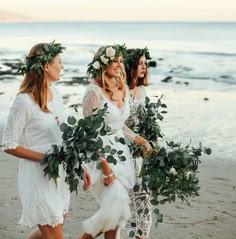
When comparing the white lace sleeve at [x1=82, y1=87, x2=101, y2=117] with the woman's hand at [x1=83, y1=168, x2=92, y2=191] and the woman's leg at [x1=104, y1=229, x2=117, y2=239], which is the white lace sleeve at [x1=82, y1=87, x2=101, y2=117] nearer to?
the woman's hand at [x1=83, y1=168, x2=92, y2=191]

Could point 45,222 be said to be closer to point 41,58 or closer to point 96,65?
point 41,58

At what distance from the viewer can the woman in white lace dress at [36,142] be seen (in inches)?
172

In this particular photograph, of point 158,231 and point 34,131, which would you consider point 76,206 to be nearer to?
point 158,231

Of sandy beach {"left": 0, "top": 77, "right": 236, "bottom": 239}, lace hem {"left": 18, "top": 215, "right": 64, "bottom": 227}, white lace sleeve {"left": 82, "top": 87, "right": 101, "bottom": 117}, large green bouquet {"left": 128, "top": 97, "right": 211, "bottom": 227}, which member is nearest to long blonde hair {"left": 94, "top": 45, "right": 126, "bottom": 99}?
white lace sleeve {"left": 82, "top": 87, "right": 101, "bottom": 117}

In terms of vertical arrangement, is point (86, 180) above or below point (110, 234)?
above

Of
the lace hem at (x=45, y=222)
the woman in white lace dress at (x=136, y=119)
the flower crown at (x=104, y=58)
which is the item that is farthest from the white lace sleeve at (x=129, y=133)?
the lace hem at (x=45, y=222)

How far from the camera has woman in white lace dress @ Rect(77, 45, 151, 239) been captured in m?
5.10

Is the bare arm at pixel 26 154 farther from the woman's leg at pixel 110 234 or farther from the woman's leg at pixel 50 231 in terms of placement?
the woman's leg at pixel 110 234

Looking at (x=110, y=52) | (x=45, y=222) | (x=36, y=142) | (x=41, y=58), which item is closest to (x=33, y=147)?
(x=36, y=142)

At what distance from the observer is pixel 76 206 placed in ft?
25.6

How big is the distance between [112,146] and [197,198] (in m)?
3.47

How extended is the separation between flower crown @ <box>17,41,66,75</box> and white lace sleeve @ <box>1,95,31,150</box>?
0.26 meters

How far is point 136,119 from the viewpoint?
19.1 feet

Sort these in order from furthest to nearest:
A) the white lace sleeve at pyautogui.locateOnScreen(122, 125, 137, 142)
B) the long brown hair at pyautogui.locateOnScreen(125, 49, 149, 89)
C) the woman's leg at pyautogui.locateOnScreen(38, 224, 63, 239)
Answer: the long brown hair at pyautogui.locateOnScreen(125, 49, 149, 89)
the white lace sleeve at pyautogui.locateOnScreen(122, 125, 137, 142)
the woman's leg at pyautogui.locateOnScreen(38, 224, 63, 239)
